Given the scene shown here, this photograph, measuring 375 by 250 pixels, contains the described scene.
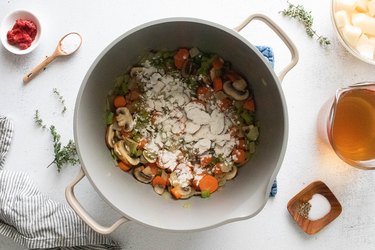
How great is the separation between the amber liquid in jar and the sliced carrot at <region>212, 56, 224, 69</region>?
301 mm

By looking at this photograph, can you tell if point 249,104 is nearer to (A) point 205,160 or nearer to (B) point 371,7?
(A) point 205,160

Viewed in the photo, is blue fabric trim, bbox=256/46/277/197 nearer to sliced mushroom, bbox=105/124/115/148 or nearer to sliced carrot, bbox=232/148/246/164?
sliced carrot, bbox=232/148/246/164

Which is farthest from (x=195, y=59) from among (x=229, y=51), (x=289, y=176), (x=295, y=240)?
(x=295, y=240)

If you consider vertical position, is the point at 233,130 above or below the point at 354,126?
above

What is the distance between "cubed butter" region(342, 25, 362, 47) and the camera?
4.86ft

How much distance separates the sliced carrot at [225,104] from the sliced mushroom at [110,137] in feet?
0.89

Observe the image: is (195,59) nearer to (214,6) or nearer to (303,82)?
(214,6)

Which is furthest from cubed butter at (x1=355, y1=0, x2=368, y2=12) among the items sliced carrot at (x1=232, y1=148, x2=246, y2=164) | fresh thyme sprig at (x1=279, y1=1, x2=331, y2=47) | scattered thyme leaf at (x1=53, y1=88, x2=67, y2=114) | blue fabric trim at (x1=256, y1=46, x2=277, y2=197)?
scattered thyme leaf at (x1=53, y1=88, x2=67, y2=114)

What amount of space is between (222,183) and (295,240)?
0.84 ft

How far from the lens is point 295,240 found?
155cm

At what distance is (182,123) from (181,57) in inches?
6.4

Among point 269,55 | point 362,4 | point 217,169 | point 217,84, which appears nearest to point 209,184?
point 217,169

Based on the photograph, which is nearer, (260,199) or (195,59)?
(260,199)

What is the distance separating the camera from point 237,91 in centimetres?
148
